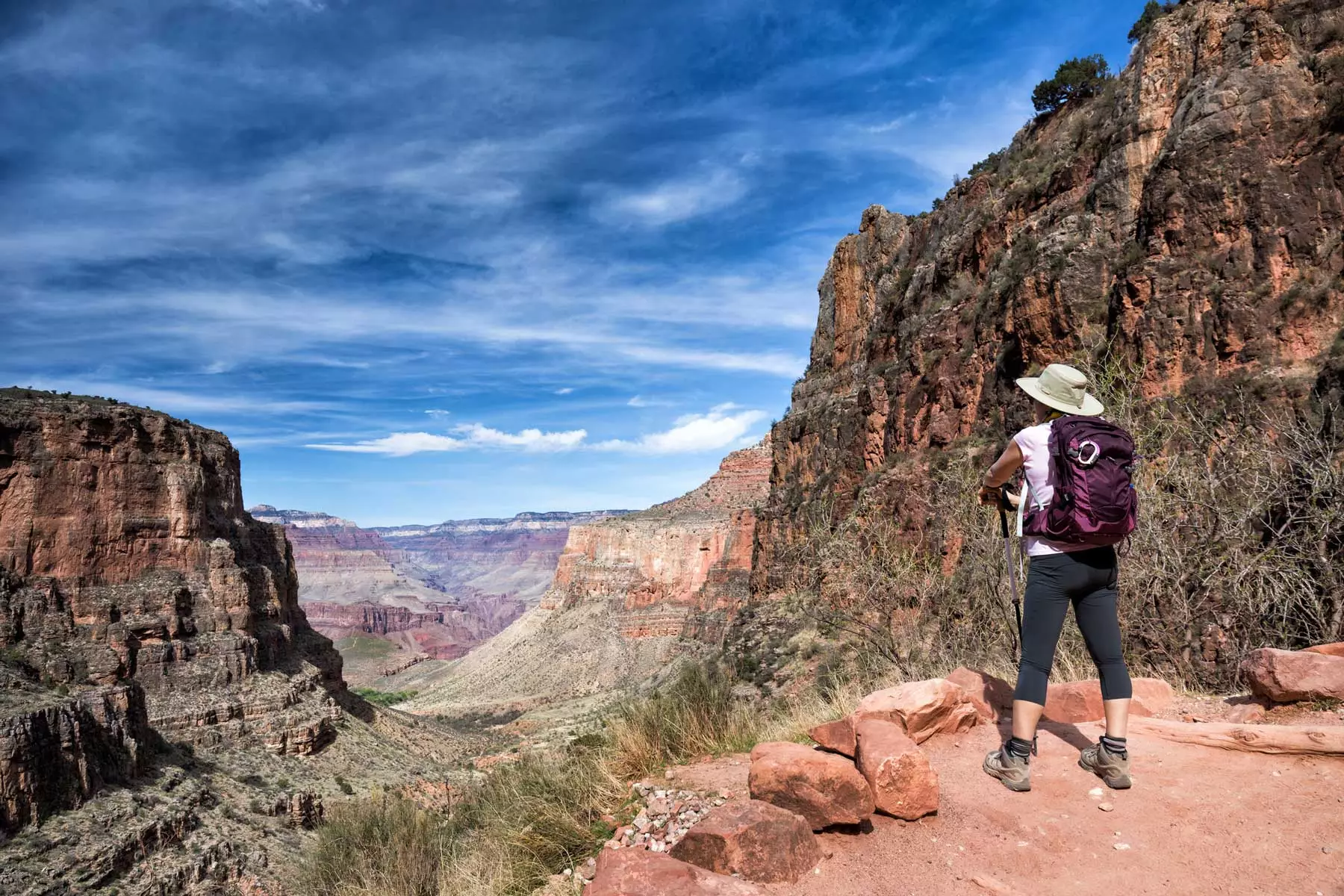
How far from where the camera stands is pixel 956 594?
1046 centimetres

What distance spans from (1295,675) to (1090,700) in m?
1.37

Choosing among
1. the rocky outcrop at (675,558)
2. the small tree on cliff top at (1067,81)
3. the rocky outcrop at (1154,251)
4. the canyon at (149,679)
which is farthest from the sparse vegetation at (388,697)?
the small tree on cliff top at (1067,81)

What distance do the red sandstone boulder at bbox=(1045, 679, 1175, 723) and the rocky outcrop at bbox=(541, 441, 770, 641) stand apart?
5846 cm

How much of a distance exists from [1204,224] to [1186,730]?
49.0 ft

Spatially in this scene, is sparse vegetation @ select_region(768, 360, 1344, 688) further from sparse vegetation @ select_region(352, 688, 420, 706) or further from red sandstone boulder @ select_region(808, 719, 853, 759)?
sparse vegetation @ select_region(352, 688, 420, 706)

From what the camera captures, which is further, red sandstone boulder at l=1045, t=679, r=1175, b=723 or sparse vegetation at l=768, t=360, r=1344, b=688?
sparse vegetation at l=768, t=360, r=1344, b=688

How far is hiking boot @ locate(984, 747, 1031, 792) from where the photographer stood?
4629 mm

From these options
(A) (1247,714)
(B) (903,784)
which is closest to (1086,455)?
(B) (903,784)

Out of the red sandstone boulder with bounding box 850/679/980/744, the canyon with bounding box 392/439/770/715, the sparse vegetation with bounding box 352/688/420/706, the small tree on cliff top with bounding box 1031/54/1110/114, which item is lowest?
the sparse vegetation with bounding box 352/688/420/706

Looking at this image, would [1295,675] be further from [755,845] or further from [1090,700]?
[755,845]

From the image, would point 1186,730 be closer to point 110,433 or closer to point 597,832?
point 597,832

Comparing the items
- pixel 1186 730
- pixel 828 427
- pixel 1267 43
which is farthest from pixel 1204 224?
pixel 828 427

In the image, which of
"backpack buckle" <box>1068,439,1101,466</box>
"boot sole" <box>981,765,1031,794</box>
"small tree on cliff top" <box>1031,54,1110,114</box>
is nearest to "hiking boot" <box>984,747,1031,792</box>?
"boot sole" <box>981,765,1031,794</box>

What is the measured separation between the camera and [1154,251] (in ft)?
54.7
